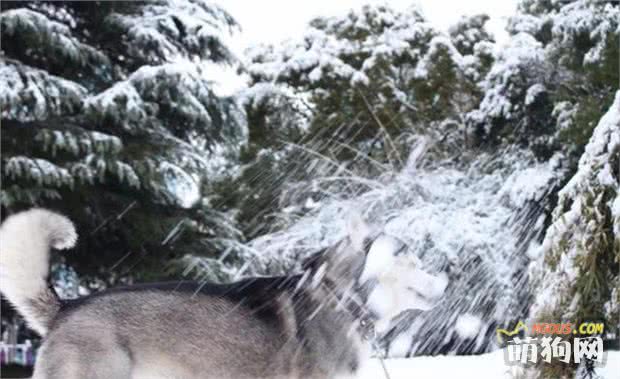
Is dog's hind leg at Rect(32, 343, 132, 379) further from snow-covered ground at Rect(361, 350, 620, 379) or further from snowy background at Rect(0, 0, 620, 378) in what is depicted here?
snowy background at Rect(0, 0, 620, 378)

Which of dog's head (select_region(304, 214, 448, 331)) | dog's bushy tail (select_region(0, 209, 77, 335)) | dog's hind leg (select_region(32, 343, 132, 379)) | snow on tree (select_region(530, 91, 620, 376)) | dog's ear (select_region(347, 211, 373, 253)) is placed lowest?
dog's hind leg (select_region(32, 343, 132, 379))

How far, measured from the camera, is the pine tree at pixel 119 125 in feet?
16.4

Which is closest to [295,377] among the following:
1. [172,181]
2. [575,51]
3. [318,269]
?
[318,269]

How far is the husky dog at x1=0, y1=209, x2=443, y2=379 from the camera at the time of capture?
8.66 feet

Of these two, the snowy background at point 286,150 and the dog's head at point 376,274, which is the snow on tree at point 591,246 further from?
the dog's head at point 376,274

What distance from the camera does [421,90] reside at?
303 inches

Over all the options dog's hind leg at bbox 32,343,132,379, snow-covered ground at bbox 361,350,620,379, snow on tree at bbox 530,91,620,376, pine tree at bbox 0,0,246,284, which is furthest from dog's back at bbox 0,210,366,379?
pine tree at bbox 0,0,246,284

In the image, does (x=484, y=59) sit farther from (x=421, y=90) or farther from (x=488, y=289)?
(x=488, y=289)

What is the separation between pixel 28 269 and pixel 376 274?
134cm

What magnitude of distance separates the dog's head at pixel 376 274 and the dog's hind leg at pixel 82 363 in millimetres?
804

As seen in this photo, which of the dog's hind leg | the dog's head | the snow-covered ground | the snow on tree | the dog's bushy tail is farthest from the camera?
the snow-covered ground

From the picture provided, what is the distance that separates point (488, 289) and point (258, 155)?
2.18 m

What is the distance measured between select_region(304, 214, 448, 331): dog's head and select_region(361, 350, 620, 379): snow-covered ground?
50 cm

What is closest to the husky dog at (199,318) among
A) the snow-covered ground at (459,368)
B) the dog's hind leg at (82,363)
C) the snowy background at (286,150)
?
the dog's hind leg at (82,363)
